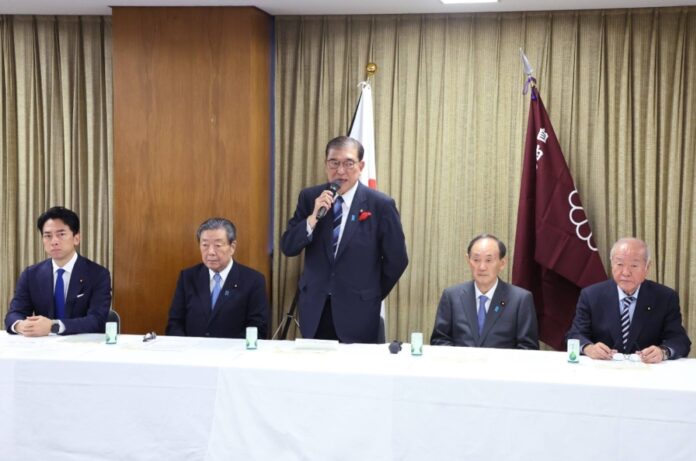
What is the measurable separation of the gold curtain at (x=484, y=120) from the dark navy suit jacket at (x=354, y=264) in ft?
4.04

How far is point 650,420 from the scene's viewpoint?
2.80 metres

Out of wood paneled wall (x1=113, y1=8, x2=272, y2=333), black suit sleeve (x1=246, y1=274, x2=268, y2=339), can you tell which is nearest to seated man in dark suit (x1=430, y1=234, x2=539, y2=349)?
black suit sleeve (x1=246, y1=274, x2=268, y2=339)

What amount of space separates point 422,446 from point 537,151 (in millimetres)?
2543

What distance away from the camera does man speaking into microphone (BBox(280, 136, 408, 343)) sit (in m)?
4.06

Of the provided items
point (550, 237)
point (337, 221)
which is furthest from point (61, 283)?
point (550, 237)

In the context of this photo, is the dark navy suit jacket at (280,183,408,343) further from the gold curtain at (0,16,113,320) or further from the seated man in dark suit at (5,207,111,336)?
the gold curtain at (0,16,113,320)

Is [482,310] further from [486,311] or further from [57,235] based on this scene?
[57,235]

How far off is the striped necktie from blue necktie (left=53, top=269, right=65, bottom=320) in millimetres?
2865

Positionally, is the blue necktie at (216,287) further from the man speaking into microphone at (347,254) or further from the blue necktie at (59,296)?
the blue necktie at (59,296)

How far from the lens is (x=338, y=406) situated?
3.04 meters

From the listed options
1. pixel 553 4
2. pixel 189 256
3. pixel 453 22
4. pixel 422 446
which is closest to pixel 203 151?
pixel 189 256

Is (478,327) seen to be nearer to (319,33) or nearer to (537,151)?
(537,151)

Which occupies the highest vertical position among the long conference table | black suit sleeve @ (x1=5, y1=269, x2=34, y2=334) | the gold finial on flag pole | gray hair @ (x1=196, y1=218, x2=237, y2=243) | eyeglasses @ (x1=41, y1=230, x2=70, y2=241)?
the gold finial on flag pole

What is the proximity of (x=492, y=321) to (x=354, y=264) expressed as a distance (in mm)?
751
